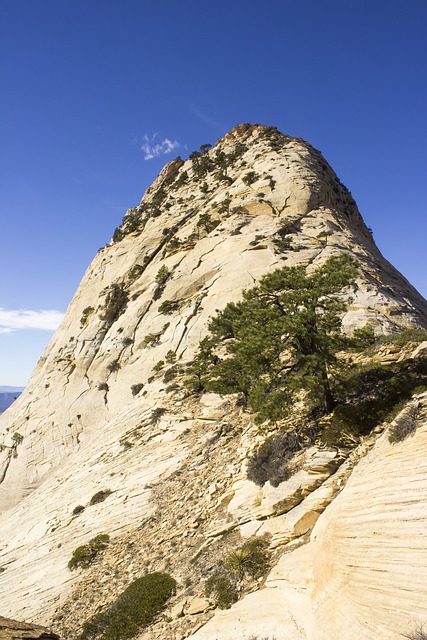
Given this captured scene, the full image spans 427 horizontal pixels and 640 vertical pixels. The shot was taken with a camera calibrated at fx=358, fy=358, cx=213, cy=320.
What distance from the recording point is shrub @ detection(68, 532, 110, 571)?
18188mm

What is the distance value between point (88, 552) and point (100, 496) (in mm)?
4651

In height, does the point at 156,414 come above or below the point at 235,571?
above

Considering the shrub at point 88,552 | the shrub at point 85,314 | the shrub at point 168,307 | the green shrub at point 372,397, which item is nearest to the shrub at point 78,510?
the shrub at point 88,552

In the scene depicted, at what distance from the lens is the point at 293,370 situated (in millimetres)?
17328

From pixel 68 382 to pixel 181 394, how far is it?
81.3 feet

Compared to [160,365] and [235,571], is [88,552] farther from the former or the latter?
[160,365]

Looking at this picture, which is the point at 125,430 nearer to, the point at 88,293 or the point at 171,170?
the point at 88,293

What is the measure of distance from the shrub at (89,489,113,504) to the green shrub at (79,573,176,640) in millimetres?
8844

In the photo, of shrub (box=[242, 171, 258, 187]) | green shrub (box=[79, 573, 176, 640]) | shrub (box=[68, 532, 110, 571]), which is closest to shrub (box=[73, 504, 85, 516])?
shrub (box=[68, 532, 110, 571])

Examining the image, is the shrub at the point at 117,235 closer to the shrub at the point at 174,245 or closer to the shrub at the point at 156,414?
the shrub at the point at 174,245

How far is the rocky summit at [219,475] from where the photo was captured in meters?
9.64

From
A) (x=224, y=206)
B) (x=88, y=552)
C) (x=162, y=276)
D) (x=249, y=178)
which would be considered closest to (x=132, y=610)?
(x=88, y=552)

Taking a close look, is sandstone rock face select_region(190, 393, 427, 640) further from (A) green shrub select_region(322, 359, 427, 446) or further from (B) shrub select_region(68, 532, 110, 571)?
(B) shrub select_region(68, 532, 110, 571)

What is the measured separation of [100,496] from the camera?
75.8 feet
